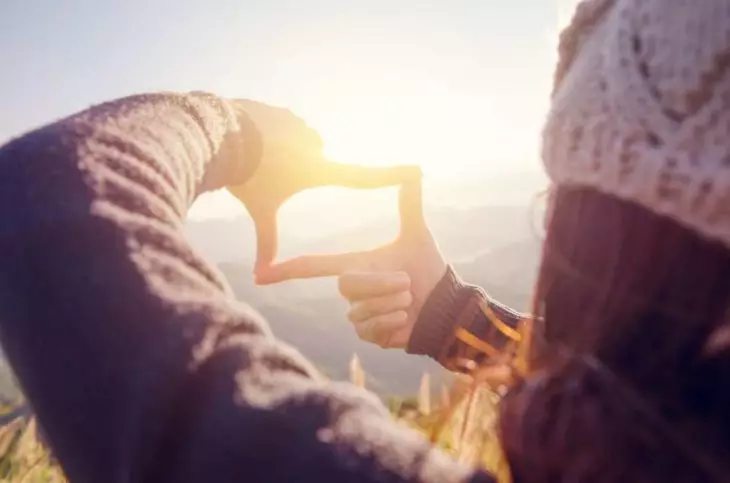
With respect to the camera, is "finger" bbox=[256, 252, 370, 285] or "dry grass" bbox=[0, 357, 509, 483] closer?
"dry grass" bbox=[0, 357, 509, 483]

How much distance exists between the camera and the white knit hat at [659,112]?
0.39 metres

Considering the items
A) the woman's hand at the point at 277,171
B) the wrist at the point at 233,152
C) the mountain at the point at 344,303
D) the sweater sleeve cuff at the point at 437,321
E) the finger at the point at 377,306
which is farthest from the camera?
the mountain at the point at 344,303

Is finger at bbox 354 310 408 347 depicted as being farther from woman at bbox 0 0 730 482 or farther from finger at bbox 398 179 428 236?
woman at bbox 0 0 730 482

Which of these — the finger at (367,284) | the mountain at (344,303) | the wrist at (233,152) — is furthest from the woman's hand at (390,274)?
the mountain at (344,303)

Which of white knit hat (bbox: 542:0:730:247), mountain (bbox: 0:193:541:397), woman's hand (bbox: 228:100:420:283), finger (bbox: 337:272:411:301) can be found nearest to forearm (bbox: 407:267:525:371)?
finger (bbox: 337:272:411:301)

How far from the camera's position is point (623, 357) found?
0.41 m

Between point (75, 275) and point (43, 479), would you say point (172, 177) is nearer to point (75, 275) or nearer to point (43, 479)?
point (75, 275)

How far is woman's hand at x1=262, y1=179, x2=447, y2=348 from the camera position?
2.71 ft

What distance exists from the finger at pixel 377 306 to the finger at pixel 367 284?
1 cm

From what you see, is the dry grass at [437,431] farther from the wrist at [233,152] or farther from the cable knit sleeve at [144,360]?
the wrist at [233,152]

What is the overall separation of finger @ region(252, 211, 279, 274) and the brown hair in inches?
14.5

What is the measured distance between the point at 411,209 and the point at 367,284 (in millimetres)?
181

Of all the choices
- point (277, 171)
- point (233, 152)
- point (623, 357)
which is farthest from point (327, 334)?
point (623, 357)

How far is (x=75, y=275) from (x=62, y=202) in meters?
0.05
